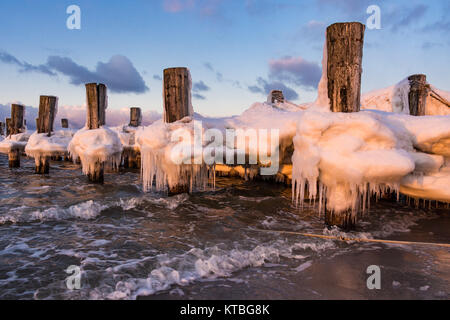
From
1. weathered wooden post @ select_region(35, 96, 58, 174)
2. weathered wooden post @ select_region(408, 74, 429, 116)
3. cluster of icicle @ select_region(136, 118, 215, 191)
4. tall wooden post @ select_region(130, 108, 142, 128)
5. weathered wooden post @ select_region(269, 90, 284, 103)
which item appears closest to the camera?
cluster of icicle @ select_region(136, 118, 215, 191)

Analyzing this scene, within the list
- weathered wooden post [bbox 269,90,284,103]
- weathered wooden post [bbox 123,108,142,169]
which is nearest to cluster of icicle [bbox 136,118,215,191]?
weathered wooden post [bbox 269,90,284,103]

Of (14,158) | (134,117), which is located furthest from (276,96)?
(14,158)

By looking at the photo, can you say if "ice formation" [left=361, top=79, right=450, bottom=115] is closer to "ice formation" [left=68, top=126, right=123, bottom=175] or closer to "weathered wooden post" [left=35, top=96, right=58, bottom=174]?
"ice formation" [left=68, top=126, right=123, bottom=175]

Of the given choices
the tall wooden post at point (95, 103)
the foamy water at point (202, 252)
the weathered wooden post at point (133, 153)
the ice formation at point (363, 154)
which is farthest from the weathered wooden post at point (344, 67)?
the weathered wooden post at point (133, 153)

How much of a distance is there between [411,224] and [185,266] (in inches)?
190

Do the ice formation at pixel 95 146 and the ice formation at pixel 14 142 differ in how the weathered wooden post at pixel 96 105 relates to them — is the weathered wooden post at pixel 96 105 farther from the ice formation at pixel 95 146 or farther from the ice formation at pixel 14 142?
the ice formation at pixel 14 142

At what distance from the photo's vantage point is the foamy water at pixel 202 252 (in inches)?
110

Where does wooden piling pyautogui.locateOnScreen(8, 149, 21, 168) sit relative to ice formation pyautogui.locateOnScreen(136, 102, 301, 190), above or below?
below

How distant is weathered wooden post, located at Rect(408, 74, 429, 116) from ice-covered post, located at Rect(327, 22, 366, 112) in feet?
13.5

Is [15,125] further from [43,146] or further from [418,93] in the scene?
[418,93]

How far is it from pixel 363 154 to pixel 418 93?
4.79 m

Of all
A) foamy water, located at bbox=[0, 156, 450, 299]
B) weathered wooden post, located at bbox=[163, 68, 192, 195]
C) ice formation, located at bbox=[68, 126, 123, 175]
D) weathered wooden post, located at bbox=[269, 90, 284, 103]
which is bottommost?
foamy water, located at bbox=[0, 156, 450, 299]

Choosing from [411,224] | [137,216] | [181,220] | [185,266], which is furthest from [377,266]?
[137,216]

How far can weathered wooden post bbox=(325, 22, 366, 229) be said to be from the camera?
4.14 metres
